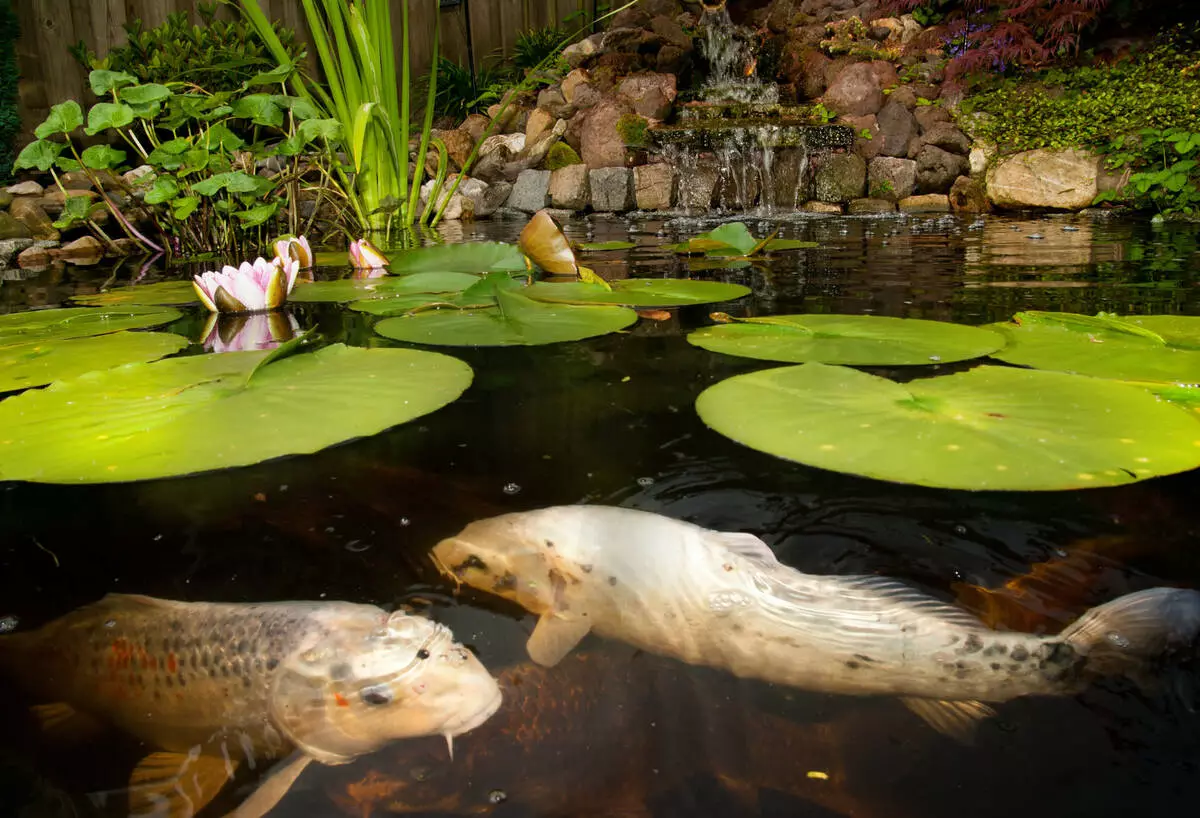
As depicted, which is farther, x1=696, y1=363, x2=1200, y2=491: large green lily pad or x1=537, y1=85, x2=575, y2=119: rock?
x1=537, y1=85, x2=575, y2=119: rock

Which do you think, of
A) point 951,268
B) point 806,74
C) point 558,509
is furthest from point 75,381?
point 806,74

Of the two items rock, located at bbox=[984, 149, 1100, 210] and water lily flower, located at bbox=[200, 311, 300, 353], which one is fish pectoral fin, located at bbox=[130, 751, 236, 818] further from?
rock, located at bbox=[984, 149, 1100, 210]

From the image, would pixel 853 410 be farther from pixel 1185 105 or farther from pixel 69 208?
pixel 1185 105

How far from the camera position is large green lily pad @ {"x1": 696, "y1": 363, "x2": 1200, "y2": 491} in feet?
2.65

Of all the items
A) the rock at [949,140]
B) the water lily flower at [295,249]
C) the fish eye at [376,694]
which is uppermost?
the rock at [949,140]

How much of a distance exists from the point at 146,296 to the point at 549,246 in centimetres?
112

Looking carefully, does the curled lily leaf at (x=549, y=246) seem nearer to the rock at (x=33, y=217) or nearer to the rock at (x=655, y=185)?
the rock at (x=33, y=217)

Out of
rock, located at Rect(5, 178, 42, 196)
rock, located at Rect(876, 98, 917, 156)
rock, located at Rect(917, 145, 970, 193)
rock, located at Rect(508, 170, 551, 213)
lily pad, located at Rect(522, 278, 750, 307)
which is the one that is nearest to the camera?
lily pad, located at Rect(522, 278, 750, 307)

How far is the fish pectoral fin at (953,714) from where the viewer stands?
0.50 meters

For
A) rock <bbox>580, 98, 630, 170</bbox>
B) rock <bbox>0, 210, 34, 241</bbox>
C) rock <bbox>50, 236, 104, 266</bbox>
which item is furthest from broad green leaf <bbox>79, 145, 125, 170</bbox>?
rock <bbox>580, 98, 630, 170</bbox>

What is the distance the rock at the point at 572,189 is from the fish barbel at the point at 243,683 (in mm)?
5333

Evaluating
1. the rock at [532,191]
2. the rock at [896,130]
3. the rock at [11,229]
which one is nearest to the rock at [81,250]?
the rock at [11,229]

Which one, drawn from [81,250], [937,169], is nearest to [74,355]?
[81,250]

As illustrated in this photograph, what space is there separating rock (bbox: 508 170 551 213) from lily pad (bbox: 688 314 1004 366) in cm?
457
